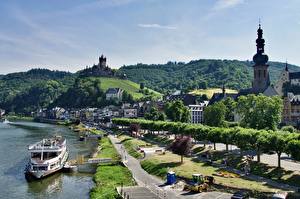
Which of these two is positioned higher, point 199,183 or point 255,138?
point 255,138

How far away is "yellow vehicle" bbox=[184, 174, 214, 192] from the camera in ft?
162

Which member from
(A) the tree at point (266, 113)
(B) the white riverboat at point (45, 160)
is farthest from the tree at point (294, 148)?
(B) the white riverboat at point (45, 160)

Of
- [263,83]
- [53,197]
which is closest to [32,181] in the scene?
[53,197]

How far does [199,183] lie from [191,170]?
1003cm

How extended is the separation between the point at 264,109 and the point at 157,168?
28036 mm

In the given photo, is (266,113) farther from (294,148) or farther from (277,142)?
(294,148)

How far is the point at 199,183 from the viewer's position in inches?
2023

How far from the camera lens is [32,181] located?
211 ft

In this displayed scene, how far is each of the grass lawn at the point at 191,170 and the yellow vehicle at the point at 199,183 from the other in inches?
45.2

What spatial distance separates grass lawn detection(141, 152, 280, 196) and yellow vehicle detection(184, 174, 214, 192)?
3.76ft

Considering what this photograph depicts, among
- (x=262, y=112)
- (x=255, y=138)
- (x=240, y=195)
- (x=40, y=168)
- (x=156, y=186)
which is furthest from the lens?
(x=262, y=112)

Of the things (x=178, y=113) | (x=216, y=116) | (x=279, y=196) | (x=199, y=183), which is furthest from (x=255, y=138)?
(x=178, y=113)

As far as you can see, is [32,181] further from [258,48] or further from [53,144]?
[258,48]

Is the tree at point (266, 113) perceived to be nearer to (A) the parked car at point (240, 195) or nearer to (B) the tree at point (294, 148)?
(B) the tree at point (294, 148)
